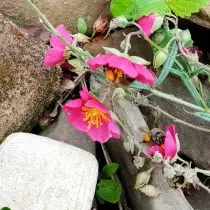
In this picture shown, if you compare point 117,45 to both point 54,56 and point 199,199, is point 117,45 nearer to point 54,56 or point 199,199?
A: point 54,56

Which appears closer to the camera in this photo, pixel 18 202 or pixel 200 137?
pixel 18 202

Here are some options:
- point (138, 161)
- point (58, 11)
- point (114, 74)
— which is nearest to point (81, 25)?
point (58, 11)

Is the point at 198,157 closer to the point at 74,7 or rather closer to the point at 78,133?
the point at 78,133

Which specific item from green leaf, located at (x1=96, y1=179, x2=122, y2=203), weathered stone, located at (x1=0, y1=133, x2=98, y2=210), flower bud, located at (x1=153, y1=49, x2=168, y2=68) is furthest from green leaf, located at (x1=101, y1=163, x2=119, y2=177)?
flower bud, located at (x1=153, y1=49, x2=168, y2=68)

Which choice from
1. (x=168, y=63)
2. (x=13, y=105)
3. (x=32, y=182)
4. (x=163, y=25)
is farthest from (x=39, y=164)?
(x=163, y=25)

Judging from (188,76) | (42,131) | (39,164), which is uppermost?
(188,76)

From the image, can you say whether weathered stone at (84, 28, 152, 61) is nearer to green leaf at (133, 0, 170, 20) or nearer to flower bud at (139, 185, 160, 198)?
green leaf at (133, 0, 170, 20)
